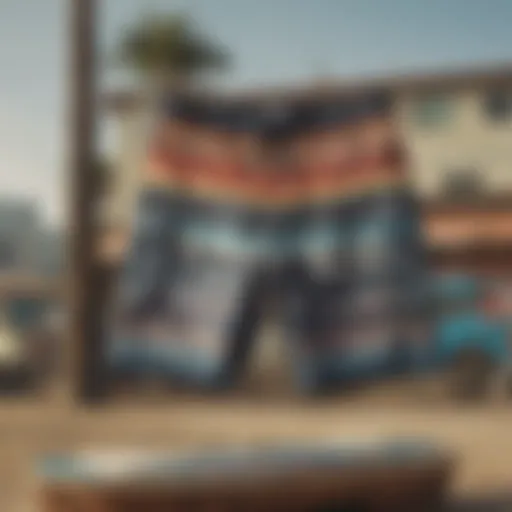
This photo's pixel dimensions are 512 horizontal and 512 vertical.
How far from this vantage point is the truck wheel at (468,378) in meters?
2.98

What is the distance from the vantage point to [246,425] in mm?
2857

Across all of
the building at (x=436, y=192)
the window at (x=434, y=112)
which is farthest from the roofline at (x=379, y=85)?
the window at (x=434, y=112)

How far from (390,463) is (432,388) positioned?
87 cm

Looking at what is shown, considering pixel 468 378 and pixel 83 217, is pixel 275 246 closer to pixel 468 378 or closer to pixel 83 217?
pixel 83 217

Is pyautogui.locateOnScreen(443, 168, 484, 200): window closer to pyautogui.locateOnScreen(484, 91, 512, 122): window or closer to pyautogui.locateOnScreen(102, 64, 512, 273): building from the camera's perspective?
pyautogui.locateOnScreen(484, 91, 512, 122): window

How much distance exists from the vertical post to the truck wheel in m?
0.98

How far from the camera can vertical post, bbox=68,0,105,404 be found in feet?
9.89

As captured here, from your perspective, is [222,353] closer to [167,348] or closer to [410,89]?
[167,348]

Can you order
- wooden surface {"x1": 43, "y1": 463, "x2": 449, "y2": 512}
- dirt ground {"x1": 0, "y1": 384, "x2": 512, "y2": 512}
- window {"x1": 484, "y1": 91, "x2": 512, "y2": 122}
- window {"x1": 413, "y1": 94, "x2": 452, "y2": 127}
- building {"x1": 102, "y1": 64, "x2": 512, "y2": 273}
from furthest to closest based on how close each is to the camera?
window {"x1": 484, "y1": 91, "x2": 512, "y2": 122}, window {"x1": 413, "y1": 94, "x2": 452, "y2": 127}, building {"x1": 102, "y1": 64, "x2": 512, "y2": 273}, dirt ground {"x1": 0, "y1": 384, "x2": 512, "y2": 512}, wooden surface {"x1": 43, "y1": 463, "x2": 449, "y2": 512}

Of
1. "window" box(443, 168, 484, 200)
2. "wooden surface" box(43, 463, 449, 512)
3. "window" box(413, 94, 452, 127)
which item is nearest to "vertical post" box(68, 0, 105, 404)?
"wooden surface" box(43, 463, 449, 512)

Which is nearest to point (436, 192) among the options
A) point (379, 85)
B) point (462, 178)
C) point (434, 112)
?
point (379, 85)

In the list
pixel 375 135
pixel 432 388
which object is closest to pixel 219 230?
pixel 375 135

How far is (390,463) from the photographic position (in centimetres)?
216

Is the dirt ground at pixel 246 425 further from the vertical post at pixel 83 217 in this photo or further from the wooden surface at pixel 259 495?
the wooden surface at pixel 259 495
